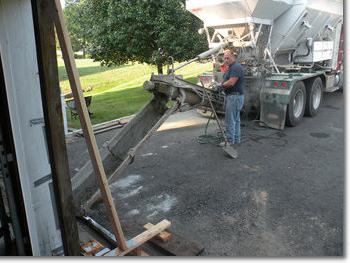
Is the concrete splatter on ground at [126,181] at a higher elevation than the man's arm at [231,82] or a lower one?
lower

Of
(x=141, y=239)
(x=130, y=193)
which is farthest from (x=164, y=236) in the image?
(x=130, y=193)

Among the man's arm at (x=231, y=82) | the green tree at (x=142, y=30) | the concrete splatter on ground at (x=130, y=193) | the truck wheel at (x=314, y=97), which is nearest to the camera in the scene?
the concrete splatter on ground at (x=130, y=193)

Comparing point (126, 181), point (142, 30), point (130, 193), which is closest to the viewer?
point (130, 193)

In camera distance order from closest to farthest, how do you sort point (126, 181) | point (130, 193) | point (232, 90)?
1. point (130, 193)
2. point (126, 181)
3. point (232, 90)

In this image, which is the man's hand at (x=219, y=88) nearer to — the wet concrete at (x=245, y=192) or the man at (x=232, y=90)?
the man at (x=232, y=90)

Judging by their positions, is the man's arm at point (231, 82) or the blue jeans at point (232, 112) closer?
the man's arm at point (231, 82)

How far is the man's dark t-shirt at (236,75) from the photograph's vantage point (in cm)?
675

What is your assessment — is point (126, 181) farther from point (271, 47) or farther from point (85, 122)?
point (271, 47)

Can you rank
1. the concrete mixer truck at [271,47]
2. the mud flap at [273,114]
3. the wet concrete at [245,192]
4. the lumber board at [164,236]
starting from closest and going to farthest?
the lumber board at [164,236] < the wet concrete at [245,192] < the concrete mixer truck at [271,47] < the mud flap at [273,114]

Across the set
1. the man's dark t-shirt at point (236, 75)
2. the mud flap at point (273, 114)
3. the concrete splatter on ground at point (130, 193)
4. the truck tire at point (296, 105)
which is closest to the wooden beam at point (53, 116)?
the concrete splatter on ground at point (130, 193)

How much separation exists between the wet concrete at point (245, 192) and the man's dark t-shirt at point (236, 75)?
1.15 m

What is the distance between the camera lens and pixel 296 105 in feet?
28.3

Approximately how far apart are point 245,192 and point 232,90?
7.91 ft

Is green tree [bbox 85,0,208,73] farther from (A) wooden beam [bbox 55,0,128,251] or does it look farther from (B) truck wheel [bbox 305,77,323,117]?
(A) wooden beam [bbox 55,0,128,251]
